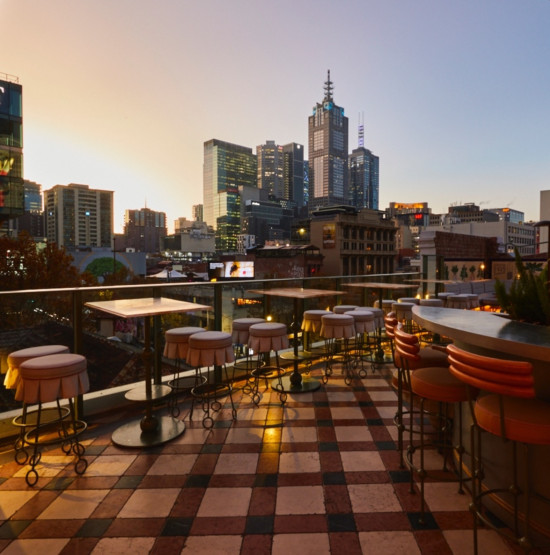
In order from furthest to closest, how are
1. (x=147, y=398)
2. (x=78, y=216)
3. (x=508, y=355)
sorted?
(x=78, y=216), (x=147, y=398), (x=508, y=355)

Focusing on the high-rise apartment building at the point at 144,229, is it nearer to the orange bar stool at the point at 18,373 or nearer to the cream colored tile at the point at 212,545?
the orange bar stool at the point at 18,373

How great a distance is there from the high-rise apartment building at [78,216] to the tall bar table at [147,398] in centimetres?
13626

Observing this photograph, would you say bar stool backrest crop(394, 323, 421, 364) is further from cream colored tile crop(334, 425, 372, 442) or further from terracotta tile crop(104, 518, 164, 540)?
terracotta tile crop(104, 518, 164, 540)

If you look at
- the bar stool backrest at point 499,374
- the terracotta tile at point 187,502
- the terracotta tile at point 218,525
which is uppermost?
the bar stool backrest at point 499,374

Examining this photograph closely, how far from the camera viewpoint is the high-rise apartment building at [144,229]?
172 m

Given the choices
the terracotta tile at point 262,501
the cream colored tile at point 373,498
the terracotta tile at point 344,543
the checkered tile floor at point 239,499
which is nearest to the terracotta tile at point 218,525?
the checkered tile floor at point 239,499

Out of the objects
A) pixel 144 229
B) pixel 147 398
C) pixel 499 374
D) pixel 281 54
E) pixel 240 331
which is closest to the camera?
pixel 499 374

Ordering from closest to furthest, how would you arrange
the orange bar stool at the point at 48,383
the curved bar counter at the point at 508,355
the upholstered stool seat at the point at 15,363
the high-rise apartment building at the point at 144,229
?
1. the curved bar counter at the point at 508,355
2. the orange bar stool at the point at 48,383
3. the upholstered stool seat at the point at 15,363
4. the high-rise apartment building at the point at 144,229

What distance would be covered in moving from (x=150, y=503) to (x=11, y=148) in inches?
1671

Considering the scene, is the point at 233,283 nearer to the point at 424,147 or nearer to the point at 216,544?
the point at 216,544

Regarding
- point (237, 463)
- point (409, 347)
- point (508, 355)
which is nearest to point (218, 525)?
point (237, 463)

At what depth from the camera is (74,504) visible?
231 cm

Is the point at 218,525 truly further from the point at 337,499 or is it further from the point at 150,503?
the point at 337,499

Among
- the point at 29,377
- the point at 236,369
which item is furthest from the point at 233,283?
the point at 29,377
